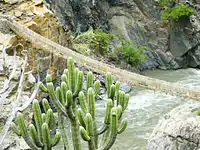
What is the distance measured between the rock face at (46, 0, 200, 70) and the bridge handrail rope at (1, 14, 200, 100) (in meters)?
6.89

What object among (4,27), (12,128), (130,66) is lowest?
(130,66)

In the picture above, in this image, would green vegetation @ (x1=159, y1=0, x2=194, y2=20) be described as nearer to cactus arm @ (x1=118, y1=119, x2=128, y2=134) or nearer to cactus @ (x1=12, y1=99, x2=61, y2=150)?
cactus arm @ (x1=118, y1=119, x2=128, y2=134)

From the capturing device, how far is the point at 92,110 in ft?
11.1

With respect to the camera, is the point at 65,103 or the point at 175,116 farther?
the point at 175,116

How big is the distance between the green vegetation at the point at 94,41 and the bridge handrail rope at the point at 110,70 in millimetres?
5120

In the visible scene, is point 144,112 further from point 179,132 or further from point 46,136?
point 46,136

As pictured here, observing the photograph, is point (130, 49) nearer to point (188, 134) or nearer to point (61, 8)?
point (61, 8)

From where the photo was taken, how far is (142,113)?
26.2 ft

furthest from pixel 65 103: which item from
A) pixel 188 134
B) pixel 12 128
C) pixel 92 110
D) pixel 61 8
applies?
pixel 61 8

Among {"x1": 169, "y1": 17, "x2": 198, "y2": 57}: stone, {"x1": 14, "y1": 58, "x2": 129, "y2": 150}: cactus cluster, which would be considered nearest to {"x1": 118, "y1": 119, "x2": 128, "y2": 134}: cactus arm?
{"x1": 14, "y1": 58, "x2": 129, "y2": 150}: cactus cluster

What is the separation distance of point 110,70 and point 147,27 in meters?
9.37

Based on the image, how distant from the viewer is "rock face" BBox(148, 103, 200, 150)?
12.2ft

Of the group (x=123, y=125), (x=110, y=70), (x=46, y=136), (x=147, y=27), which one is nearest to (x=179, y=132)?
(x=123, y=125)

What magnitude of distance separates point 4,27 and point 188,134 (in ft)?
12.7
